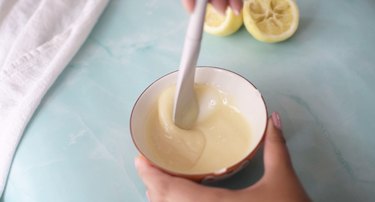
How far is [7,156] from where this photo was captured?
0.58m

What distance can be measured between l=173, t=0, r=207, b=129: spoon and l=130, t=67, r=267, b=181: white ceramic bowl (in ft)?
0.13

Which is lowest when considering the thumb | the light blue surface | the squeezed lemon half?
the light blue surface

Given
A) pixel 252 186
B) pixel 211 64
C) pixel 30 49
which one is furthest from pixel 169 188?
pixel 30 49

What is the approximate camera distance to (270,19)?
63cm

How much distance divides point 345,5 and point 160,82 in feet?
1.16

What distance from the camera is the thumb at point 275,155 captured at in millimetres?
459

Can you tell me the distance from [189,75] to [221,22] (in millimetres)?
180

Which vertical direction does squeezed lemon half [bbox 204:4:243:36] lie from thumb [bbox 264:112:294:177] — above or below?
above

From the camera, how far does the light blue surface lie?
0.53m

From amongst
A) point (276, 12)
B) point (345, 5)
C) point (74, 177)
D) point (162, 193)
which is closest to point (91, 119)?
point (74, 177)

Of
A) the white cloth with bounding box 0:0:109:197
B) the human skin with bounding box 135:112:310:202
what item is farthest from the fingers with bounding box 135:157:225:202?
the white cloth with bounding box 0:0:109:197

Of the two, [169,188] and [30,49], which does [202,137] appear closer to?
[169,188]

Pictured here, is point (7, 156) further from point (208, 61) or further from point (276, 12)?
point (276, 12)

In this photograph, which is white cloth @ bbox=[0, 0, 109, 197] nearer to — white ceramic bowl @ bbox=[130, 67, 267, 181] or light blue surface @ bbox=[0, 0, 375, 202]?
light blue surface @ bbox=[0, 0, 375, 202]
